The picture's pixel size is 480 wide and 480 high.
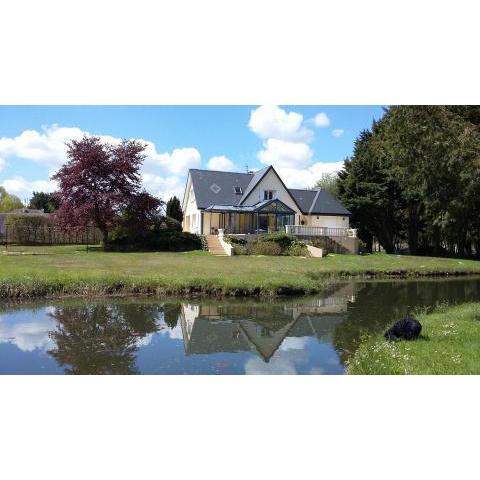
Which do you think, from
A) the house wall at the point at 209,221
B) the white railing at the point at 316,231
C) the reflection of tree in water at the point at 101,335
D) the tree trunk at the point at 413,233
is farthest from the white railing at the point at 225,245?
the tree trunk at the point at 413,233

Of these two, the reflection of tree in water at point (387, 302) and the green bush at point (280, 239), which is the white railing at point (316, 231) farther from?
the reflection of tree in water at point (387, 302)

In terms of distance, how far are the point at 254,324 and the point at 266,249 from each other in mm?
15205

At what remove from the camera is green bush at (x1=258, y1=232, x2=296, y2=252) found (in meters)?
26.3

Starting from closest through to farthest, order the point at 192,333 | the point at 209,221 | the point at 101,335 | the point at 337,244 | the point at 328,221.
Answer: the point at 101,335 < the point at 192,333 < the point at 337,244 < the point at 209,221 < the point at 328,221

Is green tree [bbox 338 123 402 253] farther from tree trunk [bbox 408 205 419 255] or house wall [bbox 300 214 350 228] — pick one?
house wall [bbox 300 214 350 228]

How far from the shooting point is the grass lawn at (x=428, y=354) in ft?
20.2

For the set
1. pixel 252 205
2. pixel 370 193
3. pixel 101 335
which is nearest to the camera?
pixel 101 335

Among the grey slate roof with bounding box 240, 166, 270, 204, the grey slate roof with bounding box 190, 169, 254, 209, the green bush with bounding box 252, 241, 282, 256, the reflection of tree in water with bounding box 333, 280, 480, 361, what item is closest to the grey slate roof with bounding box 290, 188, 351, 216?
the grey slate roof with bounding box 240, 166, 270, 204

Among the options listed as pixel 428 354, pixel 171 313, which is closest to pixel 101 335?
pixel 171 313

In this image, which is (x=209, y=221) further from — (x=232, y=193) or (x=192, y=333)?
(x=192, y=333)

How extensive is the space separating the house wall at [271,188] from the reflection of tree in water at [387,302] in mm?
15124

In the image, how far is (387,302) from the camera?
13.8m

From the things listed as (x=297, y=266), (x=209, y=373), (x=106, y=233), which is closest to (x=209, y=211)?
(x=106, y=233)
